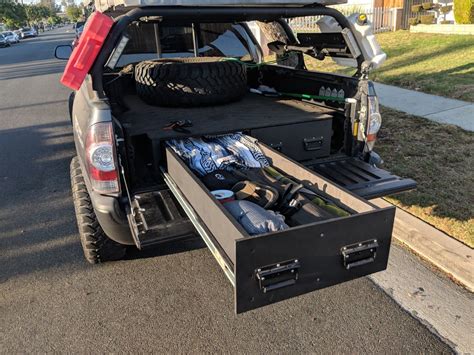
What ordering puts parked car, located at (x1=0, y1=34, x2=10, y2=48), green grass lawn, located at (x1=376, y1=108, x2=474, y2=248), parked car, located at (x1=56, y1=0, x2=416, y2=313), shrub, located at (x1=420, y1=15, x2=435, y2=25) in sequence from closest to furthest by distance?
1. parked car, located at (x1=56, y1=0, x2=416, y2=313)
2. green grass lawn, located at (x1=376, y1=108, x2=474, y2=248)
3. shrub, located at (x1=420, y1=15, x2=435, y2=25)
4. parked car, located at (x1=0, y1=34, x2=10, y2=48)

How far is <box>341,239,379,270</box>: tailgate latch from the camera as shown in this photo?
1944 millimetres

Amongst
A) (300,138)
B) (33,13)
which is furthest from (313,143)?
(33,13)

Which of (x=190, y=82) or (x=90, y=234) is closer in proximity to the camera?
(x=90, y=234)

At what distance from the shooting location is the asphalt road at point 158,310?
2559 millimetres

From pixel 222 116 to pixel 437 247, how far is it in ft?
6.86

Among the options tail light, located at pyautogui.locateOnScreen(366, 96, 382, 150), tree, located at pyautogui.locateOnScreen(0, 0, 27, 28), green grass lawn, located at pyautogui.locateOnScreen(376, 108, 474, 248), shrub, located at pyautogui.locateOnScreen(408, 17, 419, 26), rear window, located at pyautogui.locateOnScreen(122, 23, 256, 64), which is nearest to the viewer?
tail light, located at pyautogui.locateOnScreen(366, 96, 382, 150)

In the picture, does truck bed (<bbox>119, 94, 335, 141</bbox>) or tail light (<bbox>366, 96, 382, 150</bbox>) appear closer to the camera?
truck bed (<bbox>119, 94, 335, 141</bbox>)

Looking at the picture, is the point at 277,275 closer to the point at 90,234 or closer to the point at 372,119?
the point at 90,234

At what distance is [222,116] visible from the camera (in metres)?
3.70

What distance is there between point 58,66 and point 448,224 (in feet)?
63.0

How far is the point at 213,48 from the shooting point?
5.49m

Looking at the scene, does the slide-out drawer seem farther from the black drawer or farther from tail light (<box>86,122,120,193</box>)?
the black drawer

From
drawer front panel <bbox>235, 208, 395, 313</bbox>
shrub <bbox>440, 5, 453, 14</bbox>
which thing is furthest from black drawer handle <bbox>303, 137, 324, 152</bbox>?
shrub <bbox>440, 5, 453, 14</bbox>

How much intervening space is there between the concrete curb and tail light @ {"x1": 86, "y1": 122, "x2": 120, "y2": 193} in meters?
2.43
